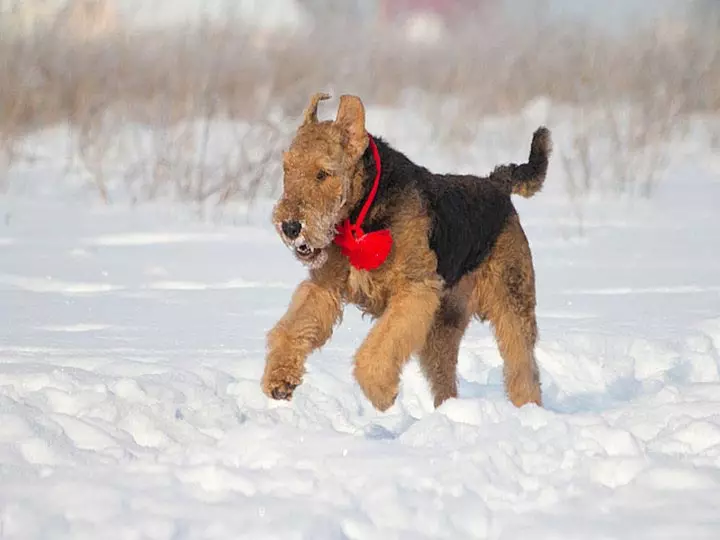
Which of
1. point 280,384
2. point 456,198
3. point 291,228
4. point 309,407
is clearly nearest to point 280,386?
point 280,384

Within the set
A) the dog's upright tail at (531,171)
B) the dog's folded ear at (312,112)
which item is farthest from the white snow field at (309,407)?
the dog's folded ear at (312,112)

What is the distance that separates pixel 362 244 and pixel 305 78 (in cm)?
815

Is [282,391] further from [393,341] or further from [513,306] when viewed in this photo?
[513,306]

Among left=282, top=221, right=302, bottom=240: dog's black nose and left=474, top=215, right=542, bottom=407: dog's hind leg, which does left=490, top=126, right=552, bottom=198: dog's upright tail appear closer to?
left=474, top=215, right=542, bottom=407: dog's hind leg

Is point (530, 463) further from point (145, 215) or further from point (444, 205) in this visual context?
point (145, 215)

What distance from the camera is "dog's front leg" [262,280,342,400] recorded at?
14.3ft

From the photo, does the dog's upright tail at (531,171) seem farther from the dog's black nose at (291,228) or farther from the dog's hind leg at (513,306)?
the dog's black nose at (291,228)

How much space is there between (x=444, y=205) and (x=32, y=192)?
7.71m

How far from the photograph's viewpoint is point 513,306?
5.38 m

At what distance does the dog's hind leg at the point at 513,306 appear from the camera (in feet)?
17.5

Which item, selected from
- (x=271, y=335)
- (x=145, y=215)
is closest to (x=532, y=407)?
(x=271, y=335)

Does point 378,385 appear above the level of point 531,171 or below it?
below

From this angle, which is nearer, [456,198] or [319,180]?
[319,180]

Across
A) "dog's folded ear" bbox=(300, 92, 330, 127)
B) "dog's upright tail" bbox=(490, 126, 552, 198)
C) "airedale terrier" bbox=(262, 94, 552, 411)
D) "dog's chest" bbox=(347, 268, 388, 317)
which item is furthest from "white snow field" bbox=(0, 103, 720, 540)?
"dog's folded ear" bbox=(300, 92, 330, 127)
